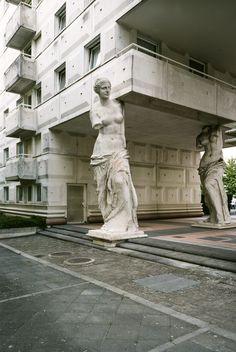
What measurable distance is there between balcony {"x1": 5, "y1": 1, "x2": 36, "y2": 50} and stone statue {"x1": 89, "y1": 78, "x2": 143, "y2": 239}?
9.27 metres

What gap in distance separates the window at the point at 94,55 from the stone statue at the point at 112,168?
274cm

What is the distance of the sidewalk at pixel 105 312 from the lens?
11.5 ft

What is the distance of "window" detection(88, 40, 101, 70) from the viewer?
12.0 metres

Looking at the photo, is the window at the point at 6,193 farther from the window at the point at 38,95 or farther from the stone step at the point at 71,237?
the stone step at the point at 71,237

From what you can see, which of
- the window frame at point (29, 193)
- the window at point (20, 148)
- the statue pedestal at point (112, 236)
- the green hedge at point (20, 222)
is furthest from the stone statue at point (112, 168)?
the window at point (20, 148)

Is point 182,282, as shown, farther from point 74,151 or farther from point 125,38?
point 74,151

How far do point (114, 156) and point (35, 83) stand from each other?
8939mm

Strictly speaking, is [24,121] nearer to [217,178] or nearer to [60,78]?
[60,78]

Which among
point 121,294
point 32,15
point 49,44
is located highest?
point 32,15

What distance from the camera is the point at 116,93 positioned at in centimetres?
987

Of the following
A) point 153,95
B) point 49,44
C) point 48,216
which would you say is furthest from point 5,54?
point 153,95

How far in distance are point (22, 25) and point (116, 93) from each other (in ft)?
31.4

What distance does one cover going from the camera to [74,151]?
1480 centimetres

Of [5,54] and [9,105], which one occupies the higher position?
[5,54]
